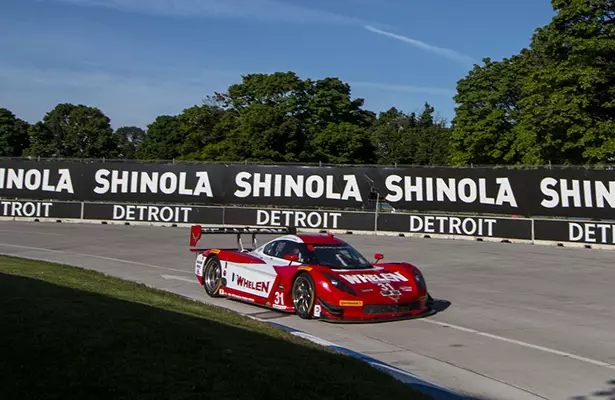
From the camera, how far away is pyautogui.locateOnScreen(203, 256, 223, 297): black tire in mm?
12062

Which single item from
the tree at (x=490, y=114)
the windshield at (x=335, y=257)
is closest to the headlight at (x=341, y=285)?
the windshield at (x=335, y=257)

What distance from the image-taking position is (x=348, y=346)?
8.30m

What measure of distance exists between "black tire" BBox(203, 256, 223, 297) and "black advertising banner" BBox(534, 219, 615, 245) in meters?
15.0

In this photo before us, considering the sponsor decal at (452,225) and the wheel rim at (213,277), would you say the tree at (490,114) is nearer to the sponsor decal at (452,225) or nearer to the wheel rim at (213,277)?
the sponsor decal at (452,225)

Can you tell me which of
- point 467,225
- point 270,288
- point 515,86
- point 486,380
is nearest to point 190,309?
point 270,288

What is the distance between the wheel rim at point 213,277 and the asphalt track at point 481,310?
0.96 feet

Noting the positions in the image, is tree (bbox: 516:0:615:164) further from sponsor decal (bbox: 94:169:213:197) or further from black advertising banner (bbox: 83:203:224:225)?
black advertising banner (bbox: 83:203:224:225)

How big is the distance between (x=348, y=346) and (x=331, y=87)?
60.7 meters

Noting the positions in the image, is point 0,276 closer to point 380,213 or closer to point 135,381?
point 135,381

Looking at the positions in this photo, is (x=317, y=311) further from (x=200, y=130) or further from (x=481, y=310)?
(x=200, y=130)

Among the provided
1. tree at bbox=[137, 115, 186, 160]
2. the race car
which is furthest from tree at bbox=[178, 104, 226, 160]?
the race car

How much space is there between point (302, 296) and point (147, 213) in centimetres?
2077

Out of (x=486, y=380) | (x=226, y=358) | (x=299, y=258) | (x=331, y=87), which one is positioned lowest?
(x=486, y=380)

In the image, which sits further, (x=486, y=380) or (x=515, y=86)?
(x=515, y=86)
